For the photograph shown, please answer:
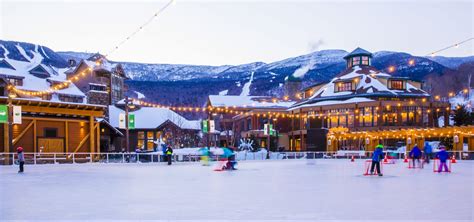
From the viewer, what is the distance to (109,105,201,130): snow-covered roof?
208ft

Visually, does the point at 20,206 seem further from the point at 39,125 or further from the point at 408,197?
the point at 39,125

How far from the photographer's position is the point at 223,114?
83.9 meters

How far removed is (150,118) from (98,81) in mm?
8209

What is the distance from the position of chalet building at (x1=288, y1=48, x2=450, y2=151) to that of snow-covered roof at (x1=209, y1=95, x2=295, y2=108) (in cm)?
1077

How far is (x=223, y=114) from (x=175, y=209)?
74.1m

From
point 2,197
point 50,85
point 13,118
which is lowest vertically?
point 2,197

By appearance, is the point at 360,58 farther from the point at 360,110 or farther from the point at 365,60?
the point at 360,110

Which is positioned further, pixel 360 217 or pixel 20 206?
pixel 20 206

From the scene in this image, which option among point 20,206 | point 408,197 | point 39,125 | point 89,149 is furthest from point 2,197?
point 89,149

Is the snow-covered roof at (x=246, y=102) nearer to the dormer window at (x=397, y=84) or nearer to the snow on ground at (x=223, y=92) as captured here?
the dormer window at (x=397, y=84)

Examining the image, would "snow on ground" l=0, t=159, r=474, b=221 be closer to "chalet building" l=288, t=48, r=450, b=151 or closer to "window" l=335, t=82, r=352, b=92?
"chalet building" l=288, t=48, r=450, b=151

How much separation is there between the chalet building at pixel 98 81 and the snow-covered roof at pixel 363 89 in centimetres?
2592

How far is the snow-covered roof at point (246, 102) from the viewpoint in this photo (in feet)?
248

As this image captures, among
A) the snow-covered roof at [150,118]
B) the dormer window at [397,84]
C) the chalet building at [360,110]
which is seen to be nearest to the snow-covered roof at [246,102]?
the snow-covered roof at [150,118]
